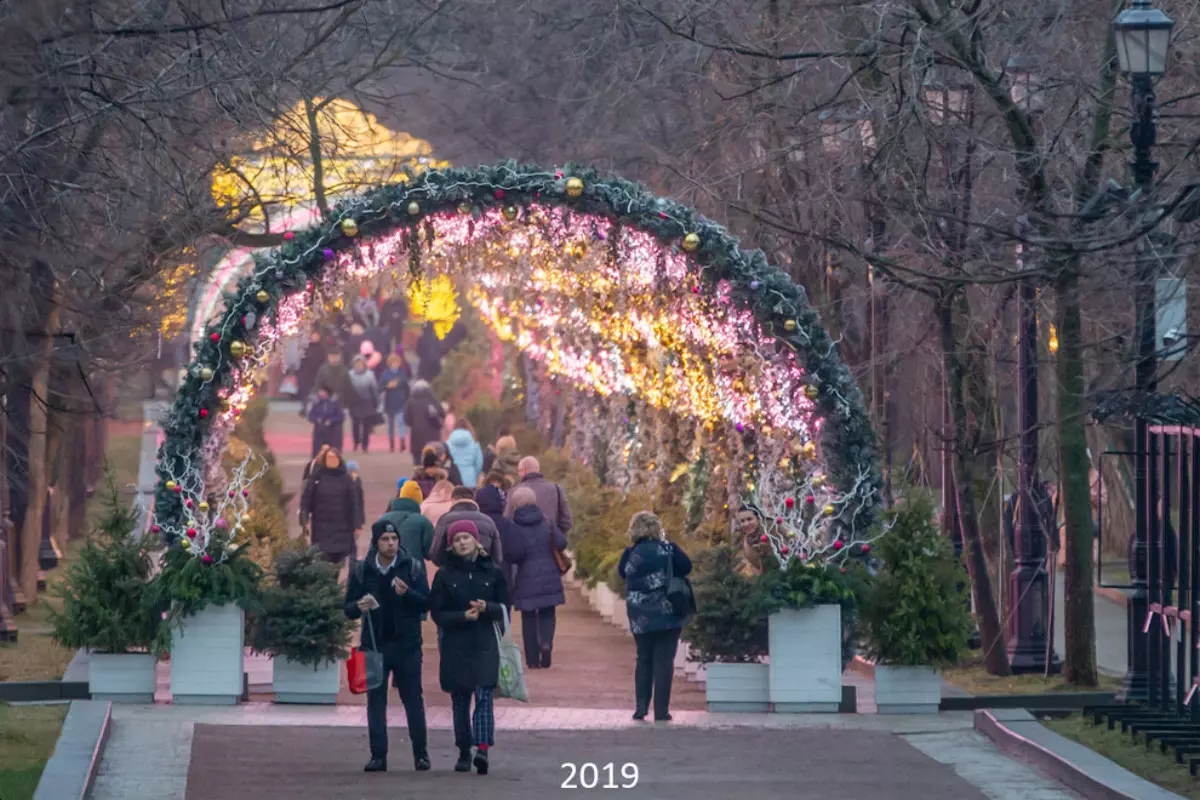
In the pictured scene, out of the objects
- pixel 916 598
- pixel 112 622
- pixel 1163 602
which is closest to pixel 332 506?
pixel 112 622

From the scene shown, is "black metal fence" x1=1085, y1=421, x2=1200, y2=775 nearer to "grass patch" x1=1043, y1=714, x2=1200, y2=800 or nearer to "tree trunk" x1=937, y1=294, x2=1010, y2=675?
"grass patch" x1=1043, y1=714, x2=1200, y2=800

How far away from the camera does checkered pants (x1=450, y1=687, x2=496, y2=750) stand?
512 inches

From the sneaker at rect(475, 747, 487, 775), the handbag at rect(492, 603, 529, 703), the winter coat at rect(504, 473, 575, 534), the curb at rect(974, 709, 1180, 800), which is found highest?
the winter coat at rect(504, 473, 575, 534)

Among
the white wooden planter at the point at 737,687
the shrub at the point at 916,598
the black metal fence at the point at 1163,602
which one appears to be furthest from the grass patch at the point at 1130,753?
the white wooden planter at the point at 737,687

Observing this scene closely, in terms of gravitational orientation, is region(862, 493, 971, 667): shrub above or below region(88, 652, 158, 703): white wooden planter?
above

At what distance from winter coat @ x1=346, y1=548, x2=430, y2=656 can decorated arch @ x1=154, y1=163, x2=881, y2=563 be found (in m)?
3.96

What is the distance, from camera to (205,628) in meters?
16.3

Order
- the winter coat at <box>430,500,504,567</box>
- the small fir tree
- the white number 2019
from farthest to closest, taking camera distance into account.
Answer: the winter coat at <box>430,500,504,567</box> < the small fir tree < the white number 2019

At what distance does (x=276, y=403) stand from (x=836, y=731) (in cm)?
4260

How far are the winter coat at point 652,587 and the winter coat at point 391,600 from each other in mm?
3074

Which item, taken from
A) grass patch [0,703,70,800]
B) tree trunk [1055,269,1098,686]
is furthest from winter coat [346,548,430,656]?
tree trunk [1055,269,1098,686]

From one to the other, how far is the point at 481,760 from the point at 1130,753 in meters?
4.02

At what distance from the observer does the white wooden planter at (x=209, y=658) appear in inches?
641

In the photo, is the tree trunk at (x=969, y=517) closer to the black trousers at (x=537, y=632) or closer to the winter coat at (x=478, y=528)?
the black trousers at (x=537, y=632)
